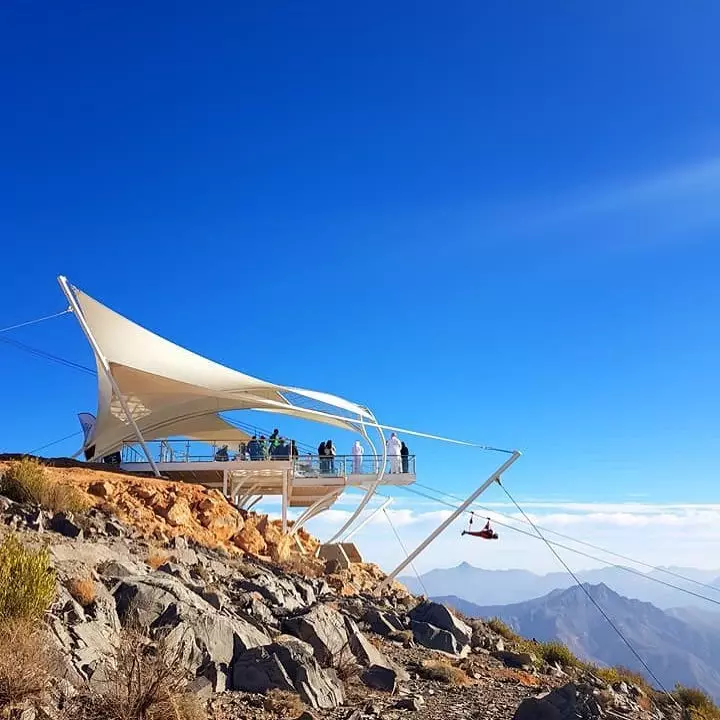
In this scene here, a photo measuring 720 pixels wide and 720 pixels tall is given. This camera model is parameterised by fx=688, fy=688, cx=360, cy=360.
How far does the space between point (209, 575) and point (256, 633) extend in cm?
408

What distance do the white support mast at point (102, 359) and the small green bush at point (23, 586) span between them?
1592 centimetres

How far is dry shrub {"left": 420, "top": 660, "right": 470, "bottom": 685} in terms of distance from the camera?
11.2m

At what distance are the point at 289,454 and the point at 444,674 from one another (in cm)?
1451

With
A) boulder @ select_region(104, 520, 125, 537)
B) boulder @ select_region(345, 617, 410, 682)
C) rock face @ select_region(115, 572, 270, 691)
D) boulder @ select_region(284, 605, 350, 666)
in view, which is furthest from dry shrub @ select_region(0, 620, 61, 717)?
boulder @ select_region(104, 520, 125, 537)

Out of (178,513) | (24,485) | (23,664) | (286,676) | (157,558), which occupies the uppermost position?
(24,485)

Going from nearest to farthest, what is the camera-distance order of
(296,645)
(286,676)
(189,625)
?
(286,676)
(189,625)
(296,645)

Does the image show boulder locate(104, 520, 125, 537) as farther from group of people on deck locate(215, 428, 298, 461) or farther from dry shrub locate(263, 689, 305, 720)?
group of people on deck locate(215, 428, 298, 461)

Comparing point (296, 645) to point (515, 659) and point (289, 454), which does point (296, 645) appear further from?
point (289, 454)

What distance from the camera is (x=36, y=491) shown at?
15.5 m

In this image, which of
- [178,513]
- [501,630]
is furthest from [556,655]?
[178,513]

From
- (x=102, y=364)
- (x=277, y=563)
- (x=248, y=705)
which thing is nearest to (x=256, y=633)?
(x=248, y=705)

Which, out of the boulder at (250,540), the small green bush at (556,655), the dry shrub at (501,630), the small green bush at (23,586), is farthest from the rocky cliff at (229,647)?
the dry shrub at (501,630)

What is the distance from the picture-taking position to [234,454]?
25.2 meters

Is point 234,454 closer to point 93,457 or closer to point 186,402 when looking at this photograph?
point 186,402
